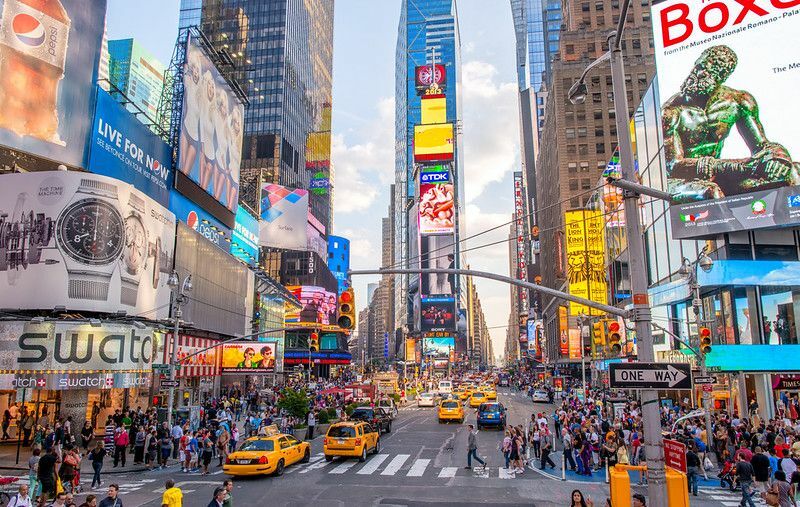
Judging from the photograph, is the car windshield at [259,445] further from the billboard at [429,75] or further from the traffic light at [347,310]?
the billboard at [429,75]

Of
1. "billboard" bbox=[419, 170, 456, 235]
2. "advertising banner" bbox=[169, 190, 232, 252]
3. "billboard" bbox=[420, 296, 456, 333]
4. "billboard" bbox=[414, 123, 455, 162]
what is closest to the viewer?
"advertising banner" bbox=[169, 190, 232, 252]

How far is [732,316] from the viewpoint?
37375 mm

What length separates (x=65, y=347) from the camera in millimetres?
28859

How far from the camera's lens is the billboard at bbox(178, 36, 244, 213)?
46344 mm

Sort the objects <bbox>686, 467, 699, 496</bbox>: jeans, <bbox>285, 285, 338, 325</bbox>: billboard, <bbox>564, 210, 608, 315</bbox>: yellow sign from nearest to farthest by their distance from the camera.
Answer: <bbox>686, 467, 699, 496</bbox>: jeans < <bbox>564, 210, 608, 315</bbox>: yellow sign < <bbox>285, 285, 338, 325</bbox>: billboard

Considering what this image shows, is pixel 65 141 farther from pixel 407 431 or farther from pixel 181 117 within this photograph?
pixel 407 431

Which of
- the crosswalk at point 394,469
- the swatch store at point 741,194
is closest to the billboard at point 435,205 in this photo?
the swatch store at point 741,194

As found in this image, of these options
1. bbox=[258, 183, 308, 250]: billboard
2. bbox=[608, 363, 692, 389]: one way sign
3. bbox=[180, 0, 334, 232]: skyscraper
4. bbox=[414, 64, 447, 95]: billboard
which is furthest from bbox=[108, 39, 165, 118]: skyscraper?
bbox=[608, 363, 692, 389]: one way sign

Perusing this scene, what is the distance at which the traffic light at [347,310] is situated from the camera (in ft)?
Answer: 41.2

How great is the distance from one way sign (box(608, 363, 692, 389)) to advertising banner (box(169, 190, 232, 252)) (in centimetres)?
4165

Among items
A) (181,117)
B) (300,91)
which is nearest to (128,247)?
(181,117)

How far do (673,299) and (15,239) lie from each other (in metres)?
43.0

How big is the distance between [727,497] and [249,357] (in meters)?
34.2

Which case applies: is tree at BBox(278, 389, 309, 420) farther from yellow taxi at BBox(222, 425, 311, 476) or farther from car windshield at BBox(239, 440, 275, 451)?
car windshield at BBox(239, 440, 275, 451)
